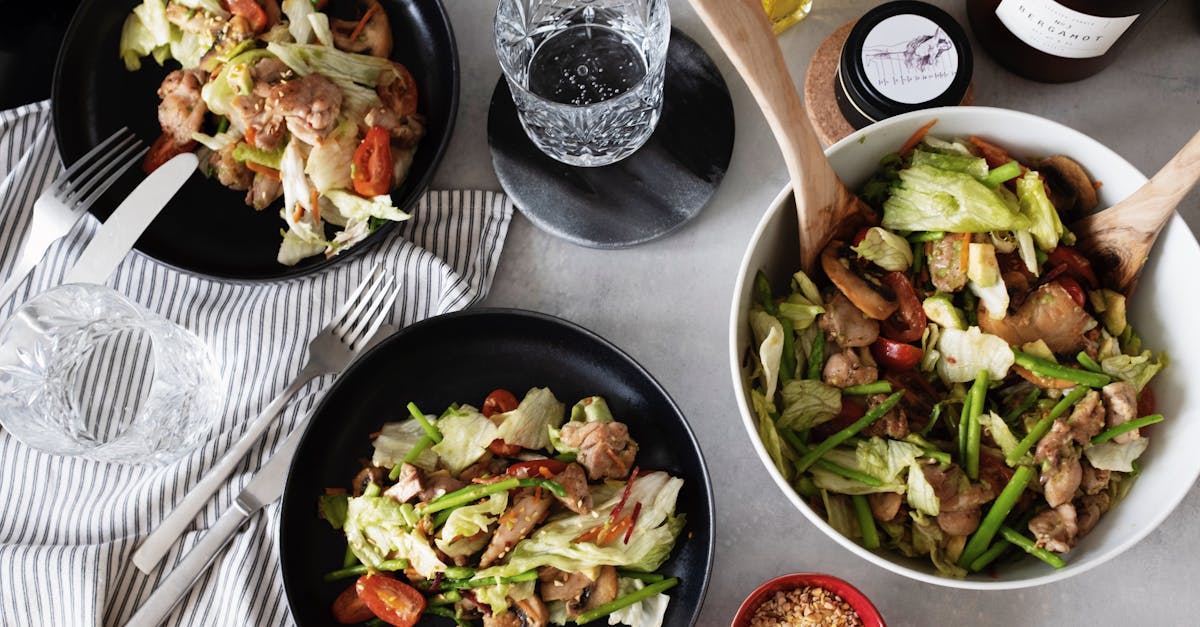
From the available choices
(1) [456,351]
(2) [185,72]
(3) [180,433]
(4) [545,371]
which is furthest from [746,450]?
(2) [185,72]

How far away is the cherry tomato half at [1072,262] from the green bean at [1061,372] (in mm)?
165

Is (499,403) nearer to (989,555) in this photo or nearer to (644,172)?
(644,172)

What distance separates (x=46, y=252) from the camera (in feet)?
6.12

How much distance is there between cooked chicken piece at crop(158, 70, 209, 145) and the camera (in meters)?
1.80

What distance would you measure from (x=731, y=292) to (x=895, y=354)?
350 millimetres

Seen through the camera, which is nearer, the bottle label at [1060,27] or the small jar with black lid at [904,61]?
the bottle label at [1060,27]

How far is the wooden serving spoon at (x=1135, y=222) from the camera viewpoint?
1.33 meters

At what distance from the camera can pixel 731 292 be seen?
1790 mm

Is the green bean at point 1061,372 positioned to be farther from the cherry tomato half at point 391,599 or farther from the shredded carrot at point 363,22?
the shredded carrot at point 363,22

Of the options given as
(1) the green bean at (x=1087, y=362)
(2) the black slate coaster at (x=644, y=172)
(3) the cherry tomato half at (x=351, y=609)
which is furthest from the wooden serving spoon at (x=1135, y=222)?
(3) the cherry tomato half at (x=351, y=609)

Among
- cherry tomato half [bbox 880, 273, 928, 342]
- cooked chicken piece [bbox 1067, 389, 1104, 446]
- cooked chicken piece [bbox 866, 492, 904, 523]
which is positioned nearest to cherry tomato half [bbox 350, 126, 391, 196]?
cherry tomato half [bbox 880, 273, 928, 342]

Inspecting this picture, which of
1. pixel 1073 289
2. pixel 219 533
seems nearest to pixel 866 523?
pixel 1073 289

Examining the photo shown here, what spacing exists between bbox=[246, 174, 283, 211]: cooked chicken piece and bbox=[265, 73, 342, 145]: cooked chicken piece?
11cm

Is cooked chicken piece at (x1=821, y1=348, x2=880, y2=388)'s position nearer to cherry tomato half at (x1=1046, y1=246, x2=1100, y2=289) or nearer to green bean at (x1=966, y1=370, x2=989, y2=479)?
green bean at (x1=966, y1=370, x2=989, y2=479)
